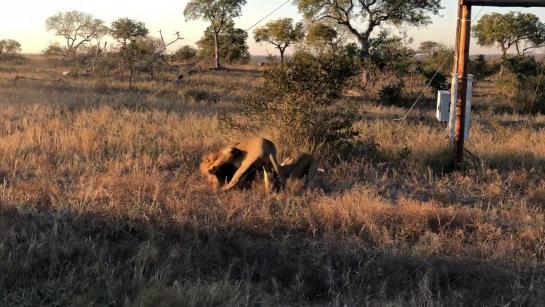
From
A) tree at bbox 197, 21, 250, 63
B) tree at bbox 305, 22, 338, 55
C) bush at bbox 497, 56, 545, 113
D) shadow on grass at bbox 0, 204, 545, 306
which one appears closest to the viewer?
shadow on grass at bbox 0, 204, 545, 306

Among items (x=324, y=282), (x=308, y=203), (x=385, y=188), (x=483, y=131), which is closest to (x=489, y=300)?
(x=324, y=282)

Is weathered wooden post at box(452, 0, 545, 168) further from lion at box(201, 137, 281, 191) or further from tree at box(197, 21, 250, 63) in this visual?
tree at box(197, 21, 250, 63)

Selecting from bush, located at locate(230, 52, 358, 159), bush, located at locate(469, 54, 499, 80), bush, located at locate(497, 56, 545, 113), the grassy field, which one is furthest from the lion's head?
bush, located at locate(469, 54, 499, 80)

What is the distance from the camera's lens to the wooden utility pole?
303 inches

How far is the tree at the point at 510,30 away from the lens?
153ft

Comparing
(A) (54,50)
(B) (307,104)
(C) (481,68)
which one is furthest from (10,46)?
(B) (307,104)

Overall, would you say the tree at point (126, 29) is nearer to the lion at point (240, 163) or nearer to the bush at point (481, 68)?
the bush at point (481, 68)

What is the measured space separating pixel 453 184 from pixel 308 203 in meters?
2.31

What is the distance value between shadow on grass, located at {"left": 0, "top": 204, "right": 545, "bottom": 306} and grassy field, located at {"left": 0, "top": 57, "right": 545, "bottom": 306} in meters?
0.01

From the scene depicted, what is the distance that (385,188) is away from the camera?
263 inches

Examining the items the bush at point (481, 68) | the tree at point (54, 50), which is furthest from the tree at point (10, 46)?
the bush at point (481, 68)

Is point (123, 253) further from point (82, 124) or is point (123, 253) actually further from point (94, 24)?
point (94, 24)

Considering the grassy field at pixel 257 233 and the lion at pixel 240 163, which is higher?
the lion at pixel 240 163

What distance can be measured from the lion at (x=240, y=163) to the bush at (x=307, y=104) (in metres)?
1.70
